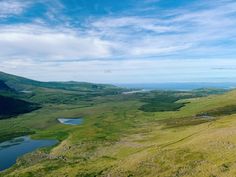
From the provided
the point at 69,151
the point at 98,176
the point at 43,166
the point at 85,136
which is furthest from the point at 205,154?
the point at 85,136

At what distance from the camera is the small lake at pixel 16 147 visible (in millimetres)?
111162

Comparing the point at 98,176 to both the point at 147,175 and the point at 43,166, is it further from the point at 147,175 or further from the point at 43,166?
the point at 43,166

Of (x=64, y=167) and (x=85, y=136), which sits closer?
(x=64, y=167)

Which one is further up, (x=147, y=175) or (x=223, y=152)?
(x=223, y=152)

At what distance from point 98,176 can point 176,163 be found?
18.7m

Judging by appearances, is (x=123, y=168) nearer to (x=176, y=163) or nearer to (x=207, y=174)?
(x=176, y=163)

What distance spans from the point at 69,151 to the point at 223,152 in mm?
58558

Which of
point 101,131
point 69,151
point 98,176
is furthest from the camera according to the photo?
point 101,131

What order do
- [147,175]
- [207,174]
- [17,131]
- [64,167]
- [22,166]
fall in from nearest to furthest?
[207,174] < [147,175] < [64,167] < [22,166] < [17,131]

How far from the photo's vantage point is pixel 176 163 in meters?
71.9

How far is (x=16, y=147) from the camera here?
455ft

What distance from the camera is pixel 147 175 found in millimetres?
70500

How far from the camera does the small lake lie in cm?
11116

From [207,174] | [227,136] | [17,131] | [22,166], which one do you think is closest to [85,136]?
[22,166]
